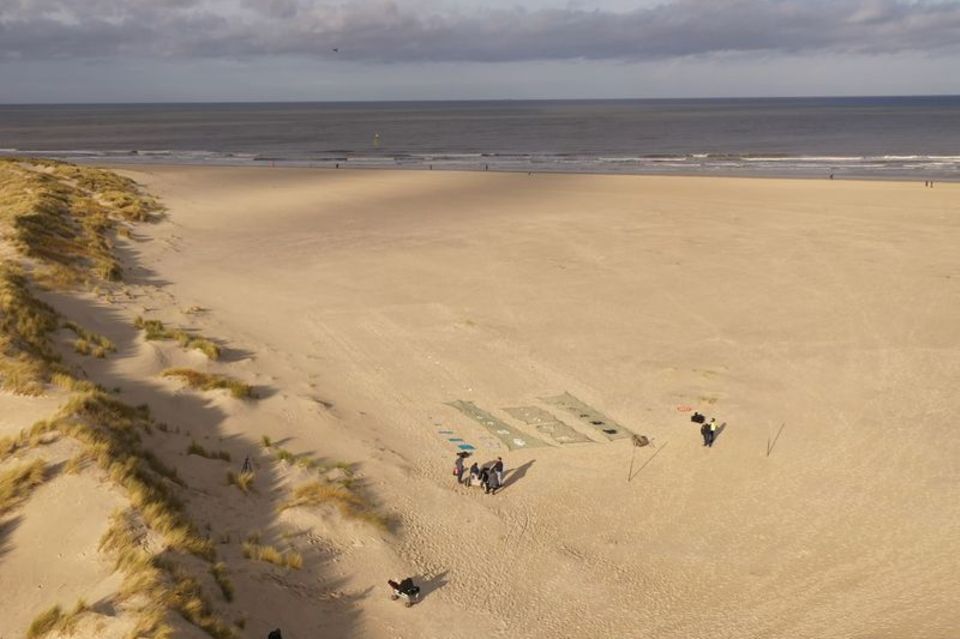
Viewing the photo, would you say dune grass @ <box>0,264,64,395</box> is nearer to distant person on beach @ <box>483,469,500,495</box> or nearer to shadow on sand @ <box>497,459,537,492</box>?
distant person on beach @ <box>483,469,500,495</box>

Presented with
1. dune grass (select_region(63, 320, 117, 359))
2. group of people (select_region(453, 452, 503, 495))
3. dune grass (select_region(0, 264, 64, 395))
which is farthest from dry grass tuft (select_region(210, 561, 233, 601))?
dune grass (select_region(63, 320, 117, 359))

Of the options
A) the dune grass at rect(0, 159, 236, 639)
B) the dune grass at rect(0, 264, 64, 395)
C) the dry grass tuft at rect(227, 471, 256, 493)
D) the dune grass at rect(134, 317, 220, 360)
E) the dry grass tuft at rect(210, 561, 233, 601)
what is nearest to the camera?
the dune grass at rect(0, 159, 236, 639)

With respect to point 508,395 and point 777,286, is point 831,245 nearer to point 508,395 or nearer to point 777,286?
point 777,286

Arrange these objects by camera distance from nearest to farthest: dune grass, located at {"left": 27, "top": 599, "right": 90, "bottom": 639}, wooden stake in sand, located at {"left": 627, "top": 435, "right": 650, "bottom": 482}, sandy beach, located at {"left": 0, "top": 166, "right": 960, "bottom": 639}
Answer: dune grass, located at {"left": 27, "top": 599, "right": 90, "bottom": 639}, sandy beach, located at {"left": 0, "top": 166, "right": 960, "bottom": 639}, wooden stake in sand, located at {"left": 627, "top": 435, "right": 650, "bottom": 482}

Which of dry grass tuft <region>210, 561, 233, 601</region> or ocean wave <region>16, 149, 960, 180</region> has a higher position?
ocean wave <region>16, 149, 960, 180</region>

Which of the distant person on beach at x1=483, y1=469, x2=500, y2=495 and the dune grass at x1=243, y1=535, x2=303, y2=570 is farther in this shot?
the distant person on beach at x1=483, y1=469, x2=500, y2=495

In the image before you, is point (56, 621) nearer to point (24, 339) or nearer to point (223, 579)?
point (223, 579)

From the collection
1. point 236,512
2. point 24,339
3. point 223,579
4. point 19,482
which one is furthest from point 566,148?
point 223,579
